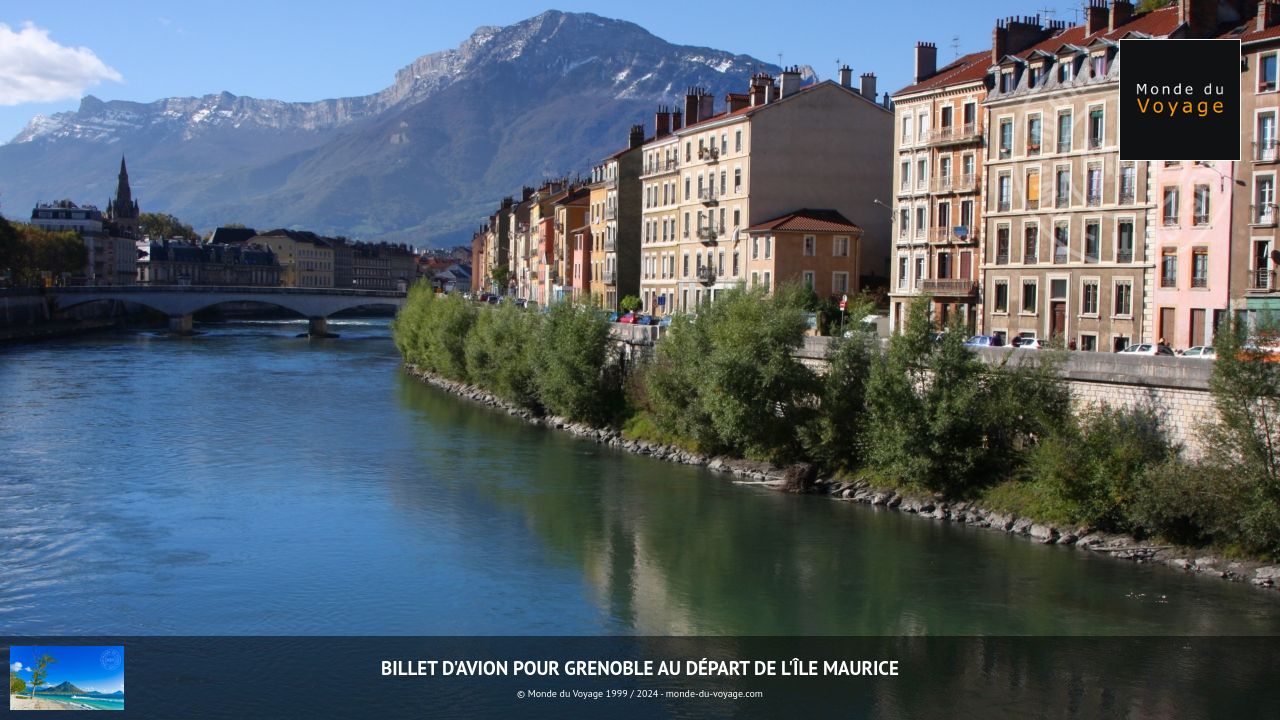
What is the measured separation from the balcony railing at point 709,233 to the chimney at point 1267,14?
28.1 metres

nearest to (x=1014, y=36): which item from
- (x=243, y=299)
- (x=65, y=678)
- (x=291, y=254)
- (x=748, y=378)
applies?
(x=748, y=378)

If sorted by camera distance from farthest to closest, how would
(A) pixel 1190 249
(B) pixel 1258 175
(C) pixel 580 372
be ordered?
1. (C) pixel 580 372
2. (A) pixel 1190 249
3. (B) pixel 1258 175

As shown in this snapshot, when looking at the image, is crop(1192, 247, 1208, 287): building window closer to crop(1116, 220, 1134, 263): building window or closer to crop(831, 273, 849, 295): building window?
crop(1116, 220, 1134, 263): building window

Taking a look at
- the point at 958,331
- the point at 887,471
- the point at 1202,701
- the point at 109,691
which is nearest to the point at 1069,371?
the point at 958,331

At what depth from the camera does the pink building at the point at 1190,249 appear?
36750mm

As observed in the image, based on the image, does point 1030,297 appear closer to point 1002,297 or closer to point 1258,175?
point 1002,297

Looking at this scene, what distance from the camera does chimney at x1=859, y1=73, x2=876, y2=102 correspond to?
60125 millimetres

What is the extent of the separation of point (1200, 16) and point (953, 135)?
33.9 ft

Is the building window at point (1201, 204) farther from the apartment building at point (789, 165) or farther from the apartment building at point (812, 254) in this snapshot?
the apartment building at point (789, 165)

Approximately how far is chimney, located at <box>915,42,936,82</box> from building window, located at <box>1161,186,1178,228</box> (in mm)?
14468

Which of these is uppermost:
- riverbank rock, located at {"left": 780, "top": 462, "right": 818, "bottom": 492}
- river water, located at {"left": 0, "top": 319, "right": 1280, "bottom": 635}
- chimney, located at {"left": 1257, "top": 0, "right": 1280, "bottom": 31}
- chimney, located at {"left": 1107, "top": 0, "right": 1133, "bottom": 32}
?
chimney, located at {"left": 1107, "top": 0, "right": 1133, "bottom": 32}

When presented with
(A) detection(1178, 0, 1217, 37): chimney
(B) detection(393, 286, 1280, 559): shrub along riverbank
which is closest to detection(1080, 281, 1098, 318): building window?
(A) detection(1178, 0, 1217, 37): chimney

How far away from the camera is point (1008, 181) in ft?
146

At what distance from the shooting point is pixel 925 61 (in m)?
50.7
